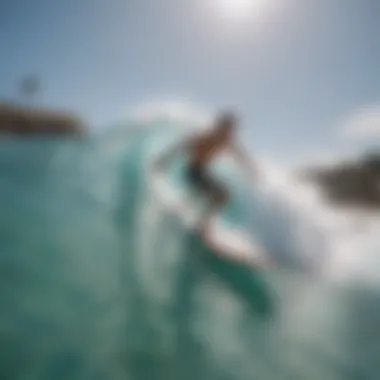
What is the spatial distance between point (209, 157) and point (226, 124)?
166 mm

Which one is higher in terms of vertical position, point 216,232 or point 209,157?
point 209,157

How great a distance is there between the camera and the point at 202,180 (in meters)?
2.59

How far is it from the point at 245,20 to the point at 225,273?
1014 millimetres

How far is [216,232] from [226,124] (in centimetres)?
45

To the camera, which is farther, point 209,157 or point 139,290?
point 209,157

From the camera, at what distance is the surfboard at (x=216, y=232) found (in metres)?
2.59

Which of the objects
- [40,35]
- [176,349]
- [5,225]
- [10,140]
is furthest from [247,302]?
[40,35]

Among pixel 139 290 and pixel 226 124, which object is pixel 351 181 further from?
pixel 139 290

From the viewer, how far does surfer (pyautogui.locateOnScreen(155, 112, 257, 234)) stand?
8.30 ft

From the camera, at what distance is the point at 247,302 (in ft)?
8.22

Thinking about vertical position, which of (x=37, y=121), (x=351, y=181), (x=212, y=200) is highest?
(x=37, y=121)

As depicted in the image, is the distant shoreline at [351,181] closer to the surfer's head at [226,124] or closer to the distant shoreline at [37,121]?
the surfer's head at [226,124]

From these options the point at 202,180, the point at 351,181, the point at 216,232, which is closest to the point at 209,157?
the point at 202,180

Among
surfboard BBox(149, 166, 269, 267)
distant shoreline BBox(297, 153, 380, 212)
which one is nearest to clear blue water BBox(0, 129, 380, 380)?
surfboard BBox(149, 166, 269, 267)
